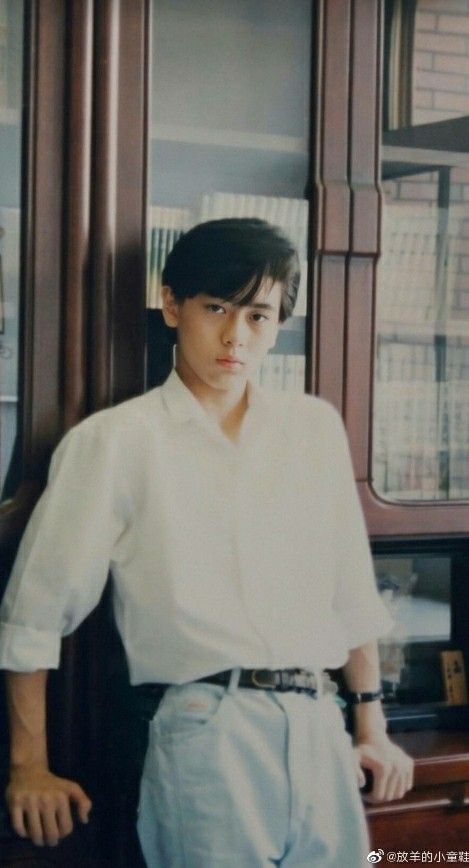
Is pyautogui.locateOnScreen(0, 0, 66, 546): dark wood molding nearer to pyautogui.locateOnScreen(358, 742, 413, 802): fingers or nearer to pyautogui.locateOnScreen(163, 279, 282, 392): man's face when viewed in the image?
pyautogui.locateOnScreen(163, 279, 282, 392): man's face

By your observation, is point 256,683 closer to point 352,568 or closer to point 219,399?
point 352,568

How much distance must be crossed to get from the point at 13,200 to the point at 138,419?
39 cm

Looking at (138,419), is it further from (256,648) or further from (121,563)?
(256,648)

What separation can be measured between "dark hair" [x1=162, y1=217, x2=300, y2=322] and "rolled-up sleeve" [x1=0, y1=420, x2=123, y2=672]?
0.27 m

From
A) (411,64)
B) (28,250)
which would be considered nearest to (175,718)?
(28,250)

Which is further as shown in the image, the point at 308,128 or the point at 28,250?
the point at 308,128

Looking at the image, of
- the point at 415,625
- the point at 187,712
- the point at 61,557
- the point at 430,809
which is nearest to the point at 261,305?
the point at 61,557

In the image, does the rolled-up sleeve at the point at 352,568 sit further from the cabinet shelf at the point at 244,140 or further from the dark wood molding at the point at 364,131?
the cabinet shelf at the point at 244,140

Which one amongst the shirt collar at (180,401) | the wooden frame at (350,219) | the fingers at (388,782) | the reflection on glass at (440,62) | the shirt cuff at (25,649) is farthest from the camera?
the reflection on glass at (440,62)

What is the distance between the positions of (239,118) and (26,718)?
3.32 feet

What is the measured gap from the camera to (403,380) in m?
1.96

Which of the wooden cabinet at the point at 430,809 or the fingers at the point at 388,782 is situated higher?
the fingers at the point at 388,782

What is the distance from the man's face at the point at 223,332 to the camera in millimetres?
1641

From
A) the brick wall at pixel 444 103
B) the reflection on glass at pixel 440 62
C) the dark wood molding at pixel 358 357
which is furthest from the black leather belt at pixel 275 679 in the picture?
the reflection on glass at pixel 440 62
